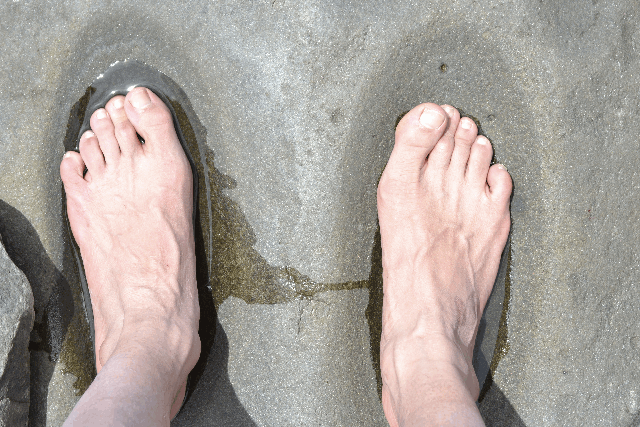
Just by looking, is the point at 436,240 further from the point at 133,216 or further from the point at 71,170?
the point at 71,170

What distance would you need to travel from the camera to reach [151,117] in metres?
1.58

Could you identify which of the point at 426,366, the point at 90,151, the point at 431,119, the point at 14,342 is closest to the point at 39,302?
the point at 14,342

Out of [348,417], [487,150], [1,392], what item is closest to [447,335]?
[348,417]

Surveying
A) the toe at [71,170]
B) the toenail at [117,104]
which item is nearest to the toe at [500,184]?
the toenail at [117,104]

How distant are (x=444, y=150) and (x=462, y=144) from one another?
2.5 inches

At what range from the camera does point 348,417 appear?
158 centimetres

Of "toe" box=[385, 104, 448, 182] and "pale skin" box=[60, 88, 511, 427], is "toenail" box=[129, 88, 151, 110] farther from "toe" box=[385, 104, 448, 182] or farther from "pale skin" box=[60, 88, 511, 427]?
"toe" box=[385, 104, 448, 182]

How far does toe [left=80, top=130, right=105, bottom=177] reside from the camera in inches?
64.2

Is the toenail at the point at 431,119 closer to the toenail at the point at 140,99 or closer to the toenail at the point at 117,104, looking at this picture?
the toenail at the point at 140,99

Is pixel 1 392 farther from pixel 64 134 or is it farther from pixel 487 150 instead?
pixel 487 150

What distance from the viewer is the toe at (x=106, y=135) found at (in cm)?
162

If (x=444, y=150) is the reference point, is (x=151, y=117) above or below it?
below

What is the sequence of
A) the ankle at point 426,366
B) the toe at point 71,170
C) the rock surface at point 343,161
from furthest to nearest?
1. the toe at point 71,170
2. the rock surface at point 343,161
3. the ankle at point 426,366

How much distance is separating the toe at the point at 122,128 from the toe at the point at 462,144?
1109 millimetres
